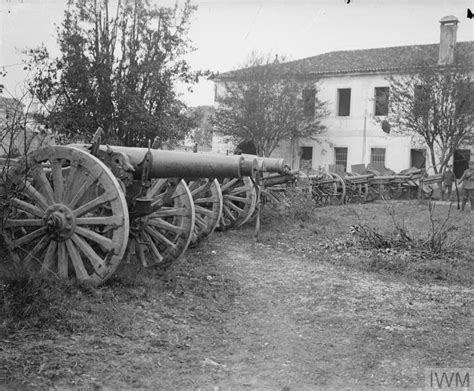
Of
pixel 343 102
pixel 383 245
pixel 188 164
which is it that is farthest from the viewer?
pixel 343 102

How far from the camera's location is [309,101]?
30906mm

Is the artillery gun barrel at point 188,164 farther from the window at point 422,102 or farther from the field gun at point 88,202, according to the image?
the window at point 422,102

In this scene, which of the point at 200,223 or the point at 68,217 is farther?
the point at 200,223

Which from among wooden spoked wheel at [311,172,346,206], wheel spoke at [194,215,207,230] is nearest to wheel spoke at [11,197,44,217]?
wheel spoke at [194,215,207,230]

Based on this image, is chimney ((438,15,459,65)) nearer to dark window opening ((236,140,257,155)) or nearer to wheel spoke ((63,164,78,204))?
dark window opening ((236,140,257,155))

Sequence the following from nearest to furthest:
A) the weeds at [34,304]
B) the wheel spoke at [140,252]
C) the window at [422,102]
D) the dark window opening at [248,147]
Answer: the weeds at [34,304], the wheel spoke at [140,252], the window at [422,102], the dark window opening at [248,147]

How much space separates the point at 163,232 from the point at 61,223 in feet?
5.75

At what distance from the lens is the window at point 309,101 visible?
30656mm

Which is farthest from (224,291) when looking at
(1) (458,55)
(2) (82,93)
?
(1) (458,55)

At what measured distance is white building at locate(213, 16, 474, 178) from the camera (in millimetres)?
28438

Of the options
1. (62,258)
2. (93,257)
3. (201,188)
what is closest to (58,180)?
(62,258)

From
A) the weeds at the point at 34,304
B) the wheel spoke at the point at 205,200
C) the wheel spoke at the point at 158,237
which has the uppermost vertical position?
the wheel spoke at the point at 205,200

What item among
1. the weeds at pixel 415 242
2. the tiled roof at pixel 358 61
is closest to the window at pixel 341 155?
the tiled roof at pixel 358 61

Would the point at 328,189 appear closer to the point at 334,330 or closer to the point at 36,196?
the point at 334,330
